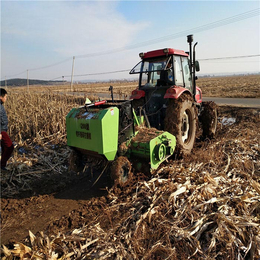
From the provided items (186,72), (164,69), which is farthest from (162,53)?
(186,72)

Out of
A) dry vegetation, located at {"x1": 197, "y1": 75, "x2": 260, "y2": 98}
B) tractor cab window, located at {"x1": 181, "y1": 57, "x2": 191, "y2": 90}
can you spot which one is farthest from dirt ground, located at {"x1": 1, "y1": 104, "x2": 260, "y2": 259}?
dry vegetation, located at {"x1": 197, "y1": 75, "x2": 260, "y2": 98}

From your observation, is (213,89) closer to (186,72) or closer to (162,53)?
(186,72)

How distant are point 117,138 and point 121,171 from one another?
0.53 meters

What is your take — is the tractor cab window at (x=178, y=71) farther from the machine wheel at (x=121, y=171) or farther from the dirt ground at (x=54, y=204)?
the machine wheel at (x=121, y=171)

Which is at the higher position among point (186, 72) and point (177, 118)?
point (186, 72)

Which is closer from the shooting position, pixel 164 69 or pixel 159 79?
pixel 164 69

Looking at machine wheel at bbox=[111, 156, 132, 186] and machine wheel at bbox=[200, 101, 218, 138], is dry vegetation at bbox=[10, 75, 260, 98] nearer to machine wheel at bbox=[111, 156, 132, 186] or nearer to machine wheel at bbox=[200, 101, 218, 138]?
machine wheel at bbox=[200, 101, 218, 138]

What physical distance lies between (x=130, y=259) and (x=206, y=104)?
16.4 ft

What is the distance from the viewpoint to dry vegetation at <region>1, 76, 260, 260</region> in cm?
237

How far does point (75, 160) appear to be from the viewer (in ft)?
12.6

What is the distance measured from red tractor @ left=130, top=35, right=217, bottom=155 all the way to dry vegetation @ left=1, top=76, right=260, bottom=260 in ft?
2.16

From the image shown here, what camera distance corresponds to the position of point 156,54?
5012 mm

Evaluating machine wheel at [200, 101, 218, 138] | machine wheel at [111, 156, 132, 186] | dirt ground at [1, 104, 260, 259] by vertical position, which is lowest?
dirt ground at [1, 104, 260, 259]

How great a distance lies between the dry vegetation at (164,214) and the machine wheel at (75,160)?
2.21ft
